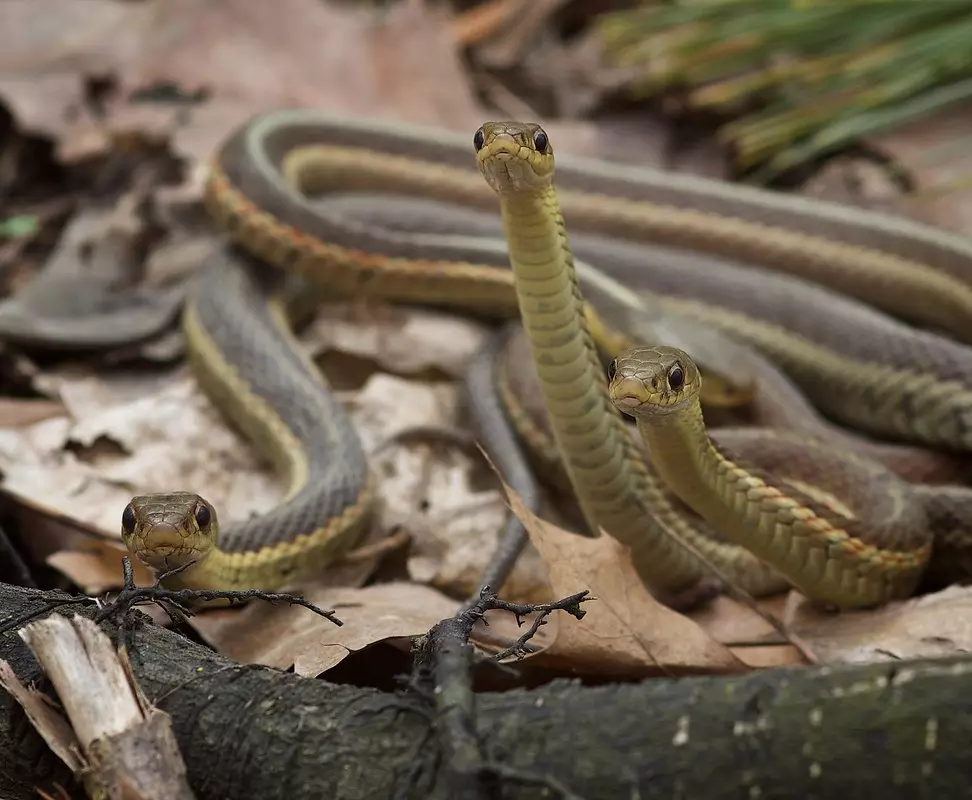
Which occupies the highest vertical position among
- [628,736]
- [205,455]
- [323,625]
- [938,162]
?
[938,162]

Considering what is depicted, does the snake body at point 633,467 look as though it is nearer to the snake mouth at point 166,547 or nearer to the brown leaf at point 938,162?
the snake mouth at point 166,547

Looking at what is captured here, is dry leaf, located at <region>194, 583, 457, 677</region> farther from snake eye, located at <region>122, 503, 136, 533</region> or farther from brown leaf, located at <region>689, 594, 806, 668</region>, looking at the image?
brown leaf, located at <region>689, 594, 806, 668</region>

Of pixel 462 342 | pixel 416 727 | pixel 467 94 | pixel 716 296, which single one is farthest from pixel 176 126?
pixel 416 727

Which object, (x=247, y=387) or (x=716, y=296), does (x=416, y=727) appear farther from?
(x=716, y=296)

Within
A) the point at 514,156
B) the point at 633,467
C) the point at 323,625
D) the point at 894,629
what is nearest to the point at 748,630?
the point at 894,629

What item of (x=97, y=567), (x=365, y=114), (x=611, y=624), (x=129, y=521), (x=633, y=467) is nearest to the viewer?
(x=611, y=624)

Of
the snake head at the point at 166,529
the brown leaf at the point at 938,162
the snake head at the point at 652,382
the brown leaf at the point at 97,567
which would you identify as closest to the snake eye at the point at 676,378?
the snake head at the point at 652,382

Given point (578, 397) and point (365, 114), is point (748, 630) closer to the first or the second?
point (578, 397)
